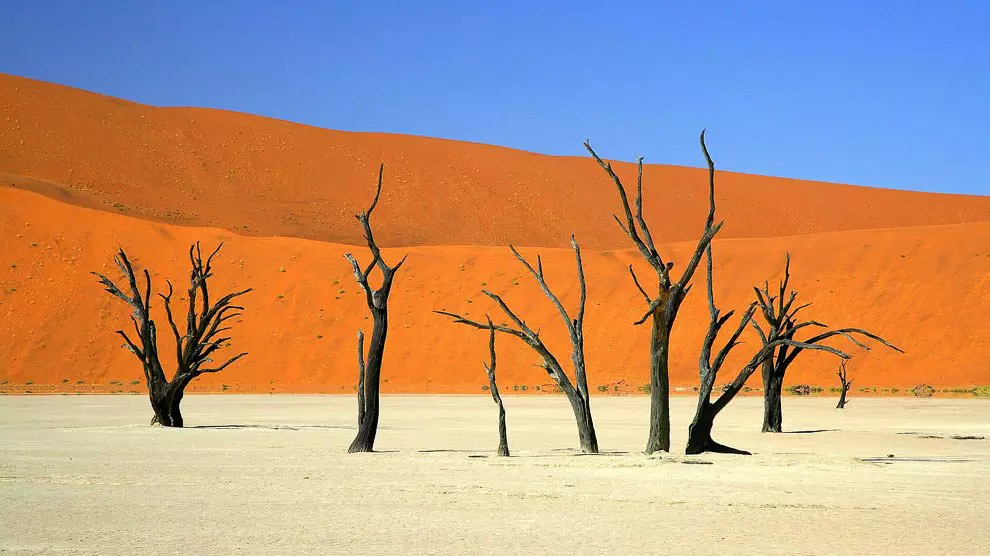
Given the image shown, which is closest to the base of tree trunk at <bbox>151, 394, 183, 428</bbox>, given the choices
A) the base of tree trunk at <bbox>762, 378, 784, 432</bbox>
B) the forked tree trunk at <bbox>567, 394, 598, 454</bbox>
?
the forked tree trunk at <bbox>567, 394, 598, 454</bbox>

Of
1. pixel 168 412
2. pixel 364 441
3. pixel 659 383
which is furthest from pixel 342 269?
pixel 659 383

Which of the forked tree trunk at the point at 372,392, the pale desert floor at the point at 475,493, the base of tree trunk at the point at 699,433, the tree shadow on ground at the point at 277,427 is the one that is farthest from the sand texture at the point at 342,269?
the forked tree trunk at the point at 372,392

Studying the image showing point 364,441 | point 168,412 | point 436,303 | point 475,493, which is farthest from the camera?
point 436,303

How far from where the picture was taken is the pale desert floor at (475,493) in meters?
9.53

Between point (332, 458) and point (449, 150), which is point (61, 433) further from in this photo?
point (449, 150)

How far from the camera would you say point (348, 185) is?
10212 cm

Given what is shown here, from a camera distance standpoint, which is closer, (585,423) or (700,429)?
(700,429)

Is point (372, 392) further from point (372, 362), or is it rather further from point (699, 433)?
point (699, 433)

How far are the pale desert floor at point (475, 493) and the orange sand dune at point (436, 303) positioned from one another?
29.0m

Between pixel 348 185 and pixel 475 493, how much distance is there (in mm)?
90481

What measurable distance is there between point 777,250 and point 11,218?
45.2 metres

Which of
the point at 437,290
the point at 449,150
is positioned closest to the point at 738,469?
the point at 437,290

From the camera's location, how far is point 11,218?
219 ft

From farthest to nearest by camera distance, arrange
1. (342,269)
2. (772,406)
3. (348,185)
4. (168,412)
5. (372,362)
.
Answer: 1. (348,185)
2. (342,269)
3. (772,406)
4. (168,412)
5. (372,362)
